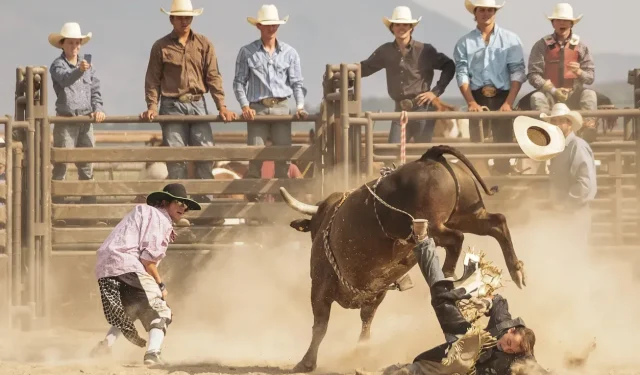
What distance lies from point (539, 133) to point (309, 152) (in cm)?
303

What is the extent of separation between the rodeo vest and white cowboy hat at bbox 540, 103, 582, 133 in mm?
891

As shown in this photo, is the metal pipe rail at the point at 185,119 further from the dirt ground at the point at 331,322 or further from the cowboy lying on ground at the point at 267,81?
the dirt ground at the point at 331,322

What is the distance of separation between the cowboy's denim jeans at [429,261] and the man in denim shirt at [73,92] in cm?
458

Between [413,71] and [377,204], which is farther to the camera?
[413,71]

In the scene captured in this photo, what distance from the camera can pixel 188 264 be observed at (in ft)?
34.8

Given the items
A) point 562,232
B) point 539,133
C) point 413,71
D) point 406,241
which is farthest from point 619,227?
point 406,241

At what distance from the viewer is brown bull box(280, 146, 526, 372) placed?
7234 mm

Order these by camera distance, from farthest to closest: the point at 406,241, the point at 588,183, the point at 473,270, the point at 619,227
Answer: the point at 619,227 < the point at 588,183 < the point at 406,241 < the point at 473,270

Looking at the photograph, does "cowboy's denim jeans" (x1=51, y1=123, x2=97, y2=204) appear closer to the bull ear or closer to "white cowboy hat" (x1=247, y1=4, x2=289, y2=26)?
"white cowboy hat" (x1=247, y1=4, x2=289, y2=26)

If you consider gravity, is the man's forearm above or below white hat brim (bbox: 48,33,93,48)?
below

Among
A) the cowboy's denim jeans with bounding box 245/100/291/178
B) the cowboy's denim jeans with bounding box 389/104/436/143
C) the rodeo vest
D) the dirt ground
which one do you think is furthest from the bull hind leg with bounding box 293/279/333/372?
the rodeo vest

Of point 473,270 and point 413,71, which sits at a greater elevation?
point 413,71

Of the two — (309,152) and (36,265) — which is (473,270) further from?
(36,265)

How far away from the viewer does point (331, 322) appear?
32.2 ft
